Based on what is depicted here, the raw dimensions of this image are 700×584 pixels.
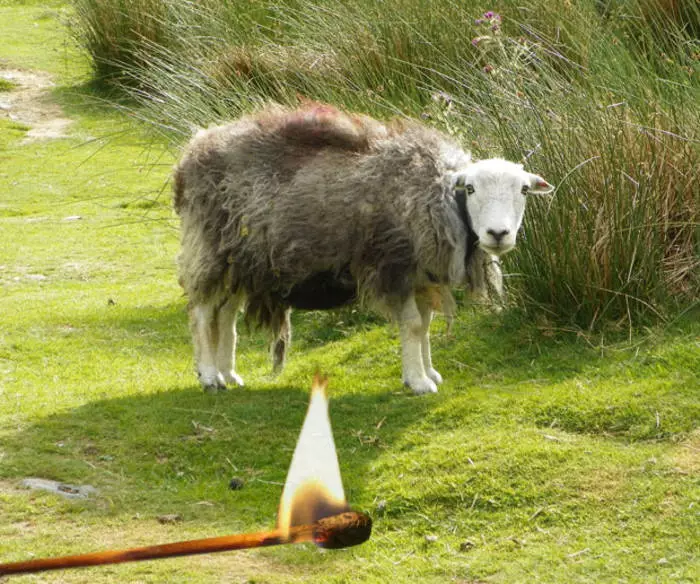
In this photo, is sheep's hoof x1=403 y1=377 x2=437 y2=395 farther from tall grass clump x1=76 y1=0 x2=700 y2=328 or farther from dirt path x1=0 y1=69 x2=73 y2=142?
dirt path x1=0 y1=69 x2=73 y2=142

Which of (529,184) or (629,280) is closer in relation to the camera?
(529,184)

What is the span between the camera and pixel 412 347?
5.74 metres

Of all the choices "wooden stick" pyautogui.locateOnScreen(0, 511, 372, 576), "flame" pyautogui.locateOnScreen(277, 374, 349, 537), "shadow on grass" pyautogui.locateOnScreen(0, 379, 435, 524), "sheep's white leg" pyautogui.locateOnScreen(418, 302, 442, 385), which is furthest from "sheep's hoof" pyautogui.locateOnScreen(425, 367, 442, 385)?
"wooden stick" pyautogui.locateOnScreen(0, 511, 372, 576)

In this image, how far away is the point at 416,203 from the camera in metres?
5.53

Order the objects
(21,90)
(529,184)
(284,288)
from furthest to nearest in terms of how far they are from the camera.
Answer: (21,90)
(284,288)
(529,184)

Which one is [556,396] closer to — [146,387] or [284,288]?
[284,288]

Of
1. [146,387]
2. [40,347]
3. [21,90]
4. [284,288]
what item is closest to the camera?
[284,288]

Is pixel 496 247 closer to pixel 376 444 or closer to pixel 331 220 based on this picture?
pixel 331 220

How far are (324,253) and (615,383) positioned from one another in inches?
62.0

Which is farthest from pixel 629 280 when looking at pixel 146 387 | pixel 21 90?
pixel 21 90

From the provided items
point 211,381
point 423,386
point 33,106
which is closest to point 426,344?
point 423,386

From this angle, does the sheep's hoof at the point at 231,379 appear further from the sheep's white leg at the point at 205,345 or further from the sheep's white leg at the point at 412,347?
the sheep's white leg at the point at 412,347

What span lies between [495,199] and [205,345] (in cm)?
186

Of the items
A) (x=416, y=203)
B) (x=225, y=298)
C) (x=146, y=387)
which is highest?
(x=416, y=203)
